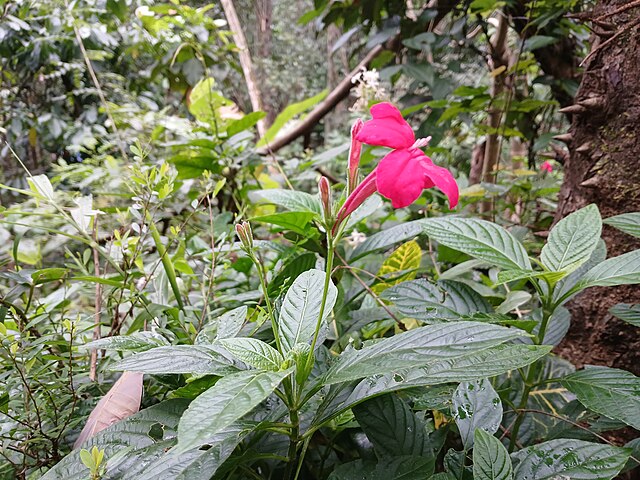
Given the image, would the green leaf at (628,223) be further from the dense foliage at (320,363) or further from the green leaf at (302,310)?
the green leaf at (302,310)

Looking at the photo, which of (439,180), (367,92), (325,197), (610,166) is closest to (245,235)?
(325,197)

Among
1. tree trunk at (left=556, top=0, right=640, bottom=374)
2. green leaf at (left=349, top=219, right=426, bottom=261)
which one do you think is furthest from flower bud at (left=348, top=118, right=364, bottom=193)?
tree trunk at (left=556, top=0, right=640, bottom=374)

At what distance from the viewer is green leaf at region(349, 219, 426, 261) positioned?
627 mm

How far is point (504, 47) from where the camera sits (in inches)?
53.1

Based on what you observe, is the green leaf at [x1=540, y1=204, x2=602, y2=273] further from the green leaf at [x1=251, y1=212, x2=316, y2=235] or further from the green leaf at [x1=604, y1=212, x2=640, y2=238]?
the green leaf at [x1=251, y1=212, x2=316, y2=235]

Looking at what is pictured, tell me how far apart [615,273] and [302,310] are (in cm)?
30

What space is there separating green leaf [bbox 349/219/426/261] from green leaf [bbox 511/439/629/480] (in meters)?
0.32

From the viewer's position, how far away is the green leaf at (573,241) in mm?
445

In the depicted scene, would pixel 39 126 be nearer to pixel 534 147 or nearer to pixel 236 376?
pixel 534 147

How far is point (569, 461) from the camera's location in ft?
1.17

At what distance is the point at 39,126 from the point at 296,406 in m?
2.78

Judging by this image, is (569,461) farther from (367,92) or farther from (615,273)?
(367,92)

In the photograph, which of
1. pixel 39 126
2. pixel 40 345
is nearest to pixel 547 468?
pixel 40 345

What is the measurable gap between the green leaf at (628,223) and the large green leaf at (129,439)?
462mm
